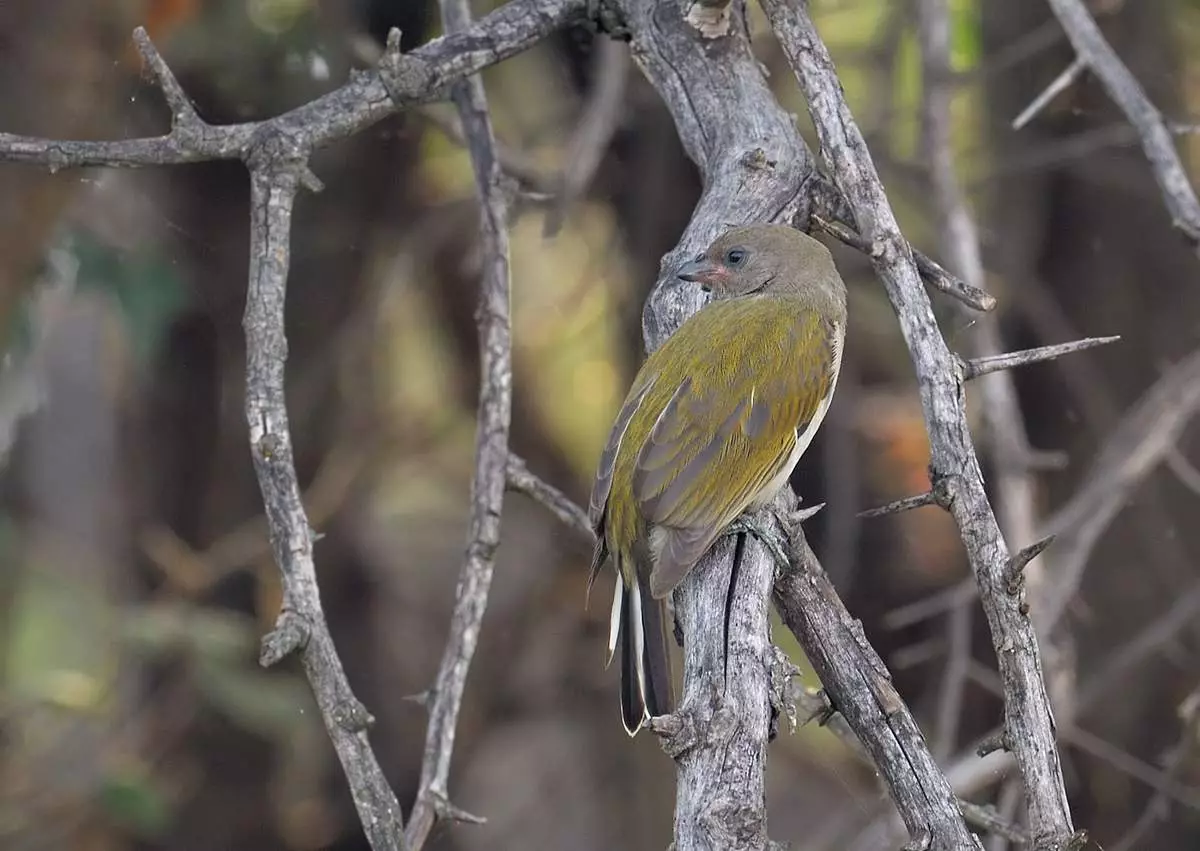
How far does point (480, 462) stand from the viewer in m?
3.30

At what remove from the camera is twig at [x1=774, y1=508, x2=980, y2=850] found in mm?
2164

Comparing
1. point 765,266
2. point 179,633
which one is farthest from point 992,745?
point 179,633

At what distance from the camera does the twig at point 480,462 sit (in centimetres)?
299

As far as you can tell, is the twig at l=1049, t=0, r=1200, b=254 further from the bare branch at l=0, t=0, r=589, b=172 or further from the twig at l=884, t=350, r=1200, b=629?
the bare branch at l=0, t=0, r=589, b=172

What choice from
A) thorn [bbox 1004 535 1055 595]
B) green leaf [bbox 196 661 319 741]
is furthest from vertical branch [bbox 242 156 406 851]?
green leaf [bbox 196 661 319 741]

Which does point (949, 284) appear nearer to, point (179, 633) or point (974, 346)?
point (974, 346)

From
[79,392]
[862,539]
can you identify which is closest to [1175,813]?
[862,539]

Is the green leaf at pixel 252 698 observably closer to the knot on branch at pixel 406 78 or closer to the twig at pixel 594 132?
the twig at pixel 594 132

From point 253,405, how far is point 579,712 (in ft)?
15.5

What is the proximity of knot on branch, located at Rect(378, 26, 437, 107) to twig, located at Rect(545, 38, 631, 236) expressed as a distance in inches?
58.2

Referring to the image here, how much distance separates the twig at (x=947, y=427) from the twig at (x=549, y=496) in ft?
2.94

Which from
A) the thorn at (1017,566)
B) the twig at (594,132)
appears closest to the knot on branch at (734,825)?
the thorn at (1017,566)

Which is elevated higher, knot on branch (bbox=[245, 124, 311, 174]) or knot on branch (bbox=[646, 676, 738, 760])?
knot on branch (bbox=[245, 124, 311, 174])

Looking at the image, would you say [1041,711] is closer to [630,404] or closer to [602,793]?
[630,404]
